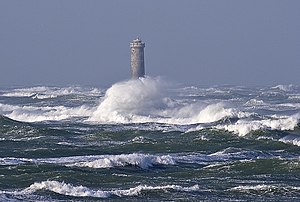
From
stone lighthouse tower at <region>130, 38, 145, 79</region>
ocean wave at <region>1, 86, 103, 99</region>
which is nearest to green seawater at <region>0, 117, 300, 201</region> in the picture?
stone lighthouse tower at <region>130, 38, 145, 79</region>

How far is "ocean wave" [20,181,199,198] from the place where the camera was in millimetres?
26219

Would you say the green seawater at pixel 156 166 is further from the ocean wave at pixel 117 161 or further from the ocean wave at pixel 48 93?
the ocean wave at pixel 48 93

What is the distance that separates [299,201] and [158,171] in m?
8.12

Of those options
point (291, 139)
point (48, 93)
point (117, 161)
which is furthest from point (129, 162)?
point (48, 93)

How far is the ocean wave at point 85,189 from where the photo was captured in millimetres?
26219

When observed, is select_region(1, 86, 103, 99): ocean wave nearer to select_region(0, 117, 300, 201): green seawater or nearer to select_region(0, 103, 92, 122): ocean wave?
select_region(0, 103, 92, 122): ocean wave

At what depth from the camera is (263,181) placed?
96.4 feet

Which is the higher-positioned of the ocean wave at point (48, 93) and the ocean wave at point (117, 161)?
the ocean wave at point (117, 161)

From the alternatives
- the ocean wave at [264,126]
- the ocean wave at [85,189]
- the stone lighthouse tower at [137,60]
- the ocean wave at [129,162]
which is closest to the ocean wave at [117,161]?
the ocean wave at [129,162]

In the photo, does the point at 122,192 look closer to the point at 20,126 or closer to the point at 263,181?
the point at 263,181

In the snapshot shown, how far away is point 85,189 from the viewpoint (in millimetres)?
26922

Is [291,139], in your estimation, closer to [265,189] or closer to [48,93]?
[265,189]

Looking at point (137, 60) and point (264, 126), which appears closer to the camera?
point (264, 126)

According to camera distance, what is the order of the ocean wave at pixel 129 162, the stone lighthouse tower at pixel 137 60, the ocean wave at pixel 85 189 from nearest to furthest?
the ocean wave at pixel 85 189 → the ocean wave at pixel 129 162 → the stone lighthouse tower at pixel 137 60
